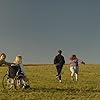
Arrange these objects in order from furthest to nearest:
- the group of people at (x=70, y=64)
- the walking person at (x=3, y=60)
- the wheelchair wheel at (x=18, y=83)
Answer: the group of people at (x=70, y=64) < the wheelchair wheel at (x=18, y=83) < the walking person at (x=3, y=60)

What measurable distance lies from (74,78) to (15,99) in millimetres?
14408

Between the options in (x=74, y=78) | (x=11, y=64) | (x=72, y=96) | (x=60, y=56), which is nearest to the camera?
(x=72, y=96)

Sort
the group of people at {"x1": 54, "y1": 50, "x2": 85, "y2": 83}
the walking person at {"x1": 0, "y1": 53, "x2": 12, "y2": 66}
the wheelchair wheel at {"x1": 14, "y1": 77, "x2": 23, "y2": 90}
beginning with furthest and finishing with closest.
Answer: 1. the group of people at {"x1": 54, "y1": 50, "x2": 85, "y2": 83}
2. the wheelchair wheel at {"x1": 14, "y1": 77, "x2": 23, "y2": 90}
3. the walking person at {"x1": 0, "y1": 53, "x2": 12, "y2": 66}

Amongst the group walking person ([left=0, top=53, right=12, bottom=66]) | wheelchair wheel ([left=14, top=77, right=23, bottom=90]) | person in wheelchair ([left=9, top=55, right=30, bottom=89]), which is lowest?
wheelchair wheel ([left=14, top=77, right=23, bottom=90])

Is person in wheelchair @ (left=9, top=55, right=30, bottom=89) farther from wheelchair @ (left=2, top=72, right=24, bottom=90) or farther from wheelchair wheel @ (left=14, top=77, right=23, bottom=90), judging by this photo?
wheelchair wheel @ (left=14, top=77, right=23, bottom=90)

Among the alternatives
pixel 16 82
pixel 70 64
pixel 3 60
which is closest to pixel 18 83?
pixel 16 82

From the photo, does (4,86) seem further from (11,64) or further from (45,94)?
(45,94)

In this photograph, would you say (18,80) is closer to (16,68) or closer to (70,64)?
(16,68)

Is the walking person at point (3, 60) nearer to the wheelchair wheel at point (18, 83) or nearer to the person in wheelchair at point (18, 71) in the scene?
the person in wheelchair at point (18, 71)

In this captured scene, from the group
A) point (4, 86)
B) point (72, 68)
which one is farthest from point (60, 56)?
point (4, 86)

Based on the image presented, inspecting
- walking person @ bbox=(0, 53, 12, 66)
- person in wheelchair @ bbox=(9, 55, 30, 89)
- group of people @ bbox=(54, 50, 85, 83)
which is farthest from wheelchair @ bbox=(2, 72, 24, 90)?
group of people @ bbox=(54, 50, 85, 83)

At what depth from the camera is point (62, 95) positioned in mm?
18797

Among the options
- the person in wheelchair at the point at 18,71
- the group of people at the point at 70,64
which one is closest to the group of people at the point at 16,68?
the person in wheelchair at the point at 18,71

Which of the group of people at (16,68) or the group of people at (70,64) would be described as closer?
the group of people at (16,68)
